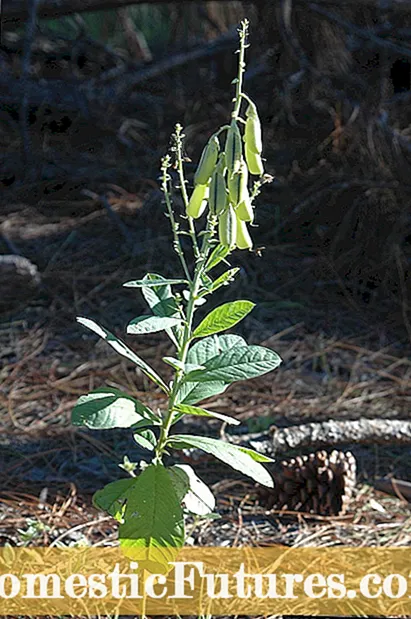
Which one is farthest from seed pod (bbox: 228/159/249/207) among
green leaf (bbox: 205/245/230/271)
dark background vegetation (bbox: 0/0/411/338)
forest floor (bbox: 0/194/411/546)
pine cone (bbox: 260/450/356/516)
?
dark background vegetation (bbox: 0/0/411/338)

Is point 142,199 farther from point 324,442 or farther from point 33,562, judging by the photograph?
point 33,562

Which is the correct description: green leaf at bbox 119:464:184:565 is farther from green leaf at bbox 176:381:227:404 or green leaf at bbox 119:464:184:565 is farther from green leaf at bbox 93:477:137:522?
green leaf at bbox 176:381:227:404

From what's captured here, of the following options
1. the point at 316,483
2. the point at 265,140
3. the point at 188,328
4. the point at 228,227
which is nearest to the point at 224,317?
the point at 188,328

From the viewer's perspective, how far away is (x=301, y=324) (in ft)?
9.89

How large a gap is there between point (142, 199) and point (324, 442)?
6.76 feet

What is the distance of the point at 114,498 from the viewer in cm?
137

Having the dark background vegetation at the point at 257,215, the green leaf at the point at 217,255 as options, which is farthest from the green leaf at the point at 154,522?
the dark background vegetation at the point at 257,215

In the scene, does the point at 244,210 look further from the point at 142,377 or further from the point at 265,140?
the point at 265,140

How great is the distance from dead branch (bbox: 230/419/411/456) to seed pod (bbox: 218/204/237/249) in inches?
35.9

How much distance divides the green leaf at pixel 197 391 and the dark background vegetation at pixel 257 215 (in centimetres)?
69

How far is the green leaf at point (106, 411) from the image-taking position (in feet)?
4.13

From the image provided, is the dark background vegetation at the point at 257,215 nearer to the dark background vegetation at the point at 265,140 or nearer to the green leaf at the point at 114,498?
the dark background vegetation at the point at 265,140

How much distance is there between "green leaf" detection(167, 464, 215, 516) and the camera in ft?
4.48

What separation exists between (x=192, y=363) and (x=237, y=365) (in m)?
0.11
